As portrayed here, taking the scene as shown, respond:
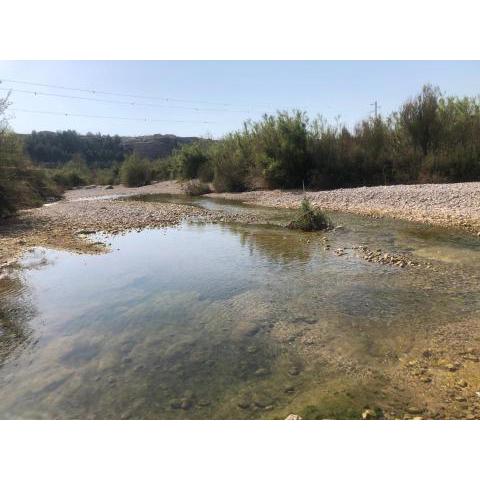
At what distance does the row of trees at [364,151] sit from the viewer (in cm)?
1819

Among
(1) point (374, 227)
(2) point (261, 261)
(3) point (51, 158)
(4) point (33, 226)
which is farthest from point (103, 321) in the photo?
(3) point (51, 158)

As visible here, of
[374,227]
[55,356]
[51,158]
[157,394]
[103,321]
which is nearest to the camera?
[157,394]

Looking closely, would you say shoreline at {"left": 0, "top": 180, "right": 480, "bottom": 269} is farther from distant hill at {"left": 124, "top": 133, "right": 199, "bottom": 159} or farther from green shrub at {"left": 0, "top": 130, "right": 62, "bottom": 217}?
distant hill at {"left": 124, "top": 133, "right": 199, "bottom": 159}

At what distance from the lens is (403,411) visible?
334 centimetres

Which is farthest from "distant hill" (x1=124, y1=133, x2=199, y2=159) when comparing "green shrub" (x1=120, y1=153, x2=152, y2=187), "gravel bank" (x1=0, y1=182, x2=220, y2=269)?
"gravel bank" (x1=0, y1=182, x2=220, y2=269)

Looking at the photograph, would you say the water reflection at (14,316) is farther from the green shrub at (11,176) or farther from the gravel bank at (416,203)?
the gravel bank at (416,203)

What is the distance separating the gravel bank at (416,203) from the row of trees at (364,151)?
10.6 ft

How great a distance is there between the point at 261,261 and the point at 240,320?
128 inches

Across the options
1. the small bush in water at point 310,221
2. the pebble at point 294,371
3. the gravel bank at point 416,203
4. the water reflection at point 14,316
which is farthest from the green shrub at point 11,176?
the pebble at point 294,371

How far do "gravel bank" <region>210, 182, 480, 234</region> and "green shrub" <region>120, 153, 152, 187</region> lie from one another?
2229 cm

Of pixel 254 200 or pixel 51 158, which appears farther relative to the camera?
pixel 51 158

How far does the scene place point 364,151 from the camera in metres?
21.0

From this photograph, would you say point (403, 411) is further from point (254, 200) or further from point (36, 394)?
point (254, 200)

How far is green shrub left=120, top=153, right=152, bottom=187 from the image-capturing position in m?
38.0
